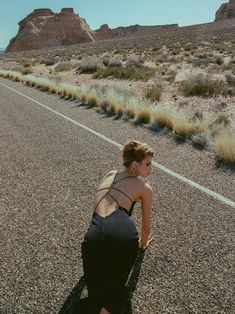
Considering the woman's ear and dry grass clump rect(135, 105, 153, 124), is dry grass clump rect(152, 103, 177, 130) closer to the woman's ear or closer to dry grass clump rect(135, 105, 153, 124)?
dry grass clump rect(135, 105, 153, 124)

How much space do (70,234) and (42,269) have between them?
69 centimetres

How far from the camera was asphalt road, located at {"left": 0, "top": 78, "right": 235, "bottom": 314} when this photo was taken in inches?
122

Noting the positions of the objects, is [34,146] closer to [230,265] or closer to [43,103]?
[230,265]

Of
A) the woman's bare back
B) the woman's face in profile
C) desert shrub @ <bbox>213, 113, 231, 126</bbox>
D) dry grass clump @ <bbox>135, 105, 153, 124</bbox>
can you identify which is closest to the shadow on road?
the woman's bare back

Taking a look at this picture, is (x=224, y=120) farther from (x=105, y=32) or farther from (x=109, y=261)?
(x=105, y=32)

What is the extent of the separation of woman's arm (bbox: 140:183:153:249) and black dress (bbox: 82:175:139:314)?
725mm

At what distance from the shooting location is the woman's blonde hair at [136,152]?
10.6 ft

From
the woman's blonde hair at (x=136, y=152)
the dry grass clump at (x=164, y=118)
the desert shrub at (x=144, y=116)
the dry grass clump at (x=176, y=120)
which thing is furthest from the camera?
the desert shrub at (x=144, y=116)

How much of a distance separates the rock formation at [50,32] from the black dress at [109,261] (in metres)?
116

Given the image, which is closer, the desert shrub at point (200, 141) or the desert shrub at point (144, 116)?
the desert shrub at point (200, 141)

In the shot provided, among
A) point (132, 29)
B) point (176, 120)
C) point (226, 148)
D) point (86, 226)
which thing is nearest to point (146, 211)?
point (86, 226)

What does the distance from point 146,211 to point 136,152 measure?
61 centimetres

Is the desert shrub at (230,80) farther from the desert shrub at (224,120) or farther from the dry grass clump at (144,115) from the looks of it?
the dry grass clump at (144,115)

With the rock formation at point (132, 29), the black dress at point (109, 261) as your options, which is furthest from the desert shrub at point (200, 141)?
the rock formation at point (132, 29)
